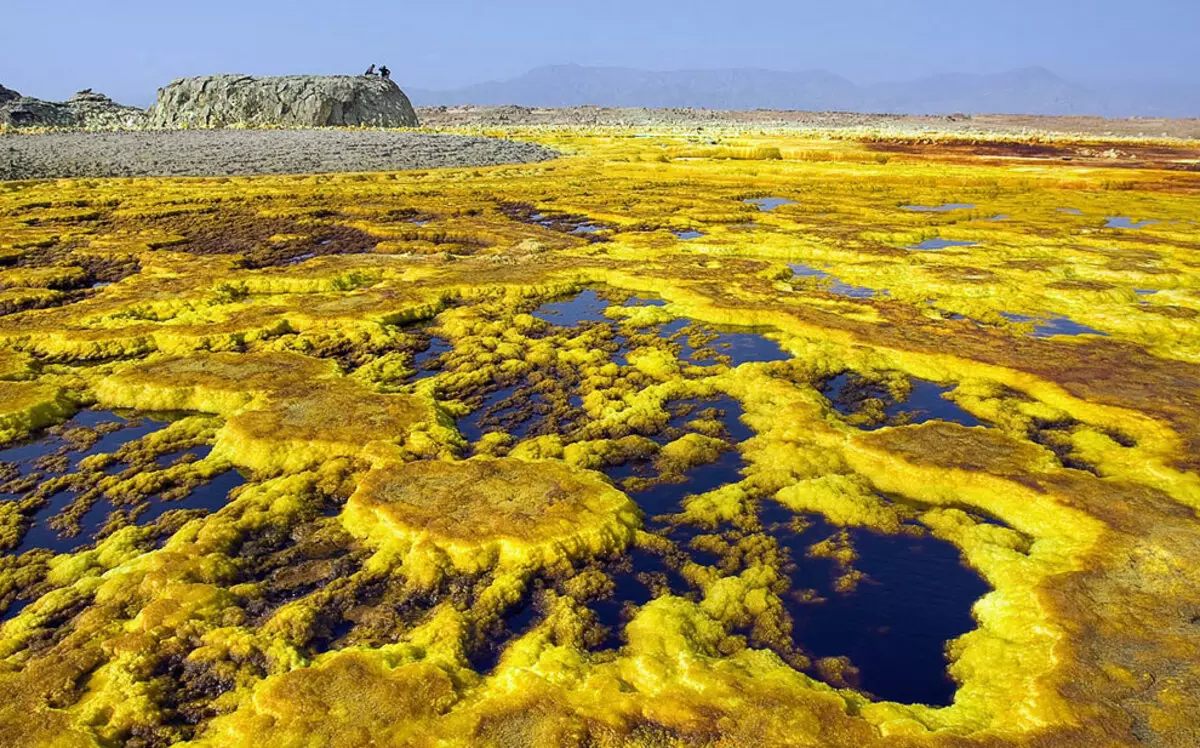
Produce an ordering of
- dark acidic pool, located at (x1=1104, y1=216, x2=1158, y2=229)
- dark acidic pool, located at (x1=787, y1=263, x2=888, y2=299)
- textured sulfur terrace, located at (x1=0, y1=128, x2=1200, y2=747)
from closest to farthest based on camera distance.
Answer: textured sulfur terrace, located at (x1=0, y1=128, x2=1200, y2=747) → dark acidic pool, located at (x1=787, y1=263, x2=888, y2=299) → dark acidic pool, located at (x1=1104, y1=216, x2=1158, y2=229)

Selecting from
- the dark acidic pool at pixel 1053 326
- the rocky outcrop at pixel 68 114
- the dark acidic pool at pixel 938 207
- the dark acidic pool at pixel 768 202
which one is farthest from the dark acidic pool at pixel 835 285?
the rocky outcrop at pixel 68 114

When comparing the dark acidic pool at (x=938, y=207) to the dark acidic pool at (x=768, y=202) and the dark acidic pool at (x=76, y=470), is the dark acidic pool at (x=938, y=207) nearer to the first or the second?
the dark acidic pool at (x=768, y=202)

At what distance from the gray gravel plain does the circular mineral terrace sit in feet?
142

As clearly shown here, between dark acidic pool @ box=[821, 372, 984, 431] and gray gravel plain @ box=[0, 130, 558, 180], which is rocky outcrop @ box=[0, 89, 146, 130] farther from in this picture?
dark acidic pool @ box=[821, 372, 984, 431]

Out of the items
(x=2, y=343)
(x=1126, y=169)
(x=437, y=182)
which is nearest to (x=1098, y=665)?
(x=2, y=343)

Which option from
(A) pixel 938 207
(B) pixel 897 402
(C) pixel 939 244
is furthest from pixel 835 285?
(A) pixel 938 207

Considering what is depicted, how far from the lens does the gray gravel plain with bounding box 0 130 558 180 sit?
150 feet

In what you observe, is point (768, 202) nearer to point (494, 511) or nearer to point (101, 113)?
point (494, 511)

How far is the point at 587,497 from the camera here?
966cm

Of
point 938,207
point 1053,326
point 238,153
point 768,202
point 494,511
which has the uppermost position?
point 238,153

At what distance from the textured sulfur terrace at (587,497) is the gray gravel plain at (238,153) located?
26.8m

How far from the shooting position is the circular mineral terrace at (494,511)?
8625 millimetres

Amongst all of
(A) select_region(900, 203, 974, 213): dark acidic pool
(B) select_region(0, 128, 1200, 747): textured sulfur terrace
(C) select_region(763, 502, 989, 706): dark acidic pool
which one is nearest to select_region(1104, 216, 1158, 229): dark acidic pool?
(A) select_region(900, 203, 974, 213): dark acidic pool

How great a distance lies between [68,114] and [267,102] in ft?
80.5
